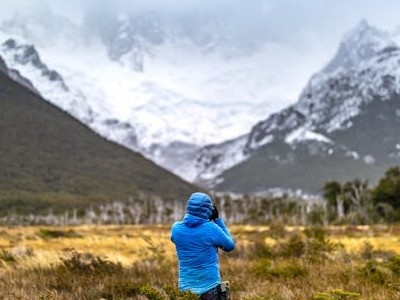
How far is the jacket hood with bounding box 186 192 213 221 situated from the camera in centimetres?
938

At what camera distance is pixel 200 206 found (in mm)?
9422

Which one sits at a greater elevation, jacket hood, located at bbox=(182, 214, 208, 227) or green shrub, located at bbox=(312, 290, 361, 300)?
jacket hood, located at bbox=(182, 214, 208, 227)

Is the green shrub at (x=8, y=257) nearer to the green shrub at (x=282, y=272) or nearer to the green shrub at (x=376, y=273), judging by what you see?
the green shrub at (x=282, y=272)

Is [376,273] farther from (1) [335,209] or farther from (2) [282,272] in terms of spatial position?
(1) [335,209]

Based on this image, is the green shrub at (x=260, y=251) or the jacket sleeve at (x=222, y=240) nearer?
the jacket sleeve at (x=222, y=240)

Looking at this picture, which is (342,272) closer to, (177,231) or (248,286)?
(248,286)

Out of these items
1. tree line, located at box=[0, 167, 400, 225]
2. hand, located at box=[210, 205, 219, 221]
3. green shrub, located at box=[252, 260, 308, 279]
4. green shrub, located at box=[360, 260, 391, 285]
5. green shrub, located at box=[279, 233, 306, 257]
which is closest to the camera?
hand, located at box=[210, 205, 219, 221]

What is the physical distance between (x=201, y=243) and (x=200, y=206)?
1.64 ft

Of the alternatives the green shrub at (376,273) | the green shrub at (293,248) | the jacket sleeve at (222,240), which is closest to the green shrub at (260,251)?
the green shrub at (293,248)

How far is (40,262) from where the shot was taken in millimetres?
18672

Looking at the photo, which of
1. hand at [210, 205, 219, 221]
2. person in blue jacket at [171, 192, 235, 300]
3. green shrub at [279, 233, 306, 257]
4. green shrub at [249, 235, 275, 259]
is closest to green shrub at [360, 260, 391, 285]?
person in blue jacket at [171, 192, 235, 300]

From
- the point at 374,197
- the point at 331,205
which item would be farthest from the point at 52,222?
the point at 374,197

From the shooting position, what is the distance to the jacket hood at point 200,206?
9.38m

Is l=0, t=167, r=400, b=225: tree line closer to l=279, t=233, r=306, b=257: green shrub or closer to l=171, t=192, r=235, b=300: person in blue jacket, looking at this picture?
l=279, t=233, r=306, b=257: green shrub
